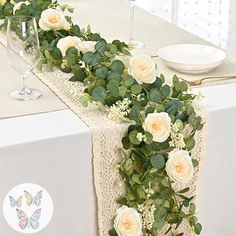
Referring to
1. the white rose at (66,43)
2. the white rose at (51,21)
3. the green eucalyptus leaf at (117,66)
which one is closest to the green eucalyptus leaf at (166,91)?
the green eucalyptus leaf at (117,66)

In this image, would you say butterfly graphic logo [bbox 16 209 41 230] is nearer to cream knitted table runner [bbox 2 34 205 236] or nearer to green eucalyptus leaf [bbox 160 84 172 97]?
cream knitted table runner [bbox 2 34 205 236]

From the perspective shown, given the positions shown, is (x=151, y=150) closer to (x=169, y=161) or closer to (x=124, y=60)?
(x=169, y=161)

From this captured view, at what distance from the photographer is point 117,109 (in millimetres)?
1484

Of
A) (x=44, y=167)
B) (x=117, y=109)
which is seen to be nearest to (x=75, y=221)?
(x=44, y=167)

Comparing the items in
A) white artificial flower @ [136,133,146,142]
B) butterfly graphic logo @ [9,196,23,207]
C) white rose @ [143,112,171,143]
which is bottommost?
butterfly graphic logo @ [9,196,23,207]

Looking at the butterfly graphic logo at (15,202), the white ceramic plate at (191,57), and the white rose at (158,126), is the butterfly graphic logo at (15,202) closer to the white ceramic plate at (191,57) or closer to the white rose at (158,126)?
the white rose at (158,126)

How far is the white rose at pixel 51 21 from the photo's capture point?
187 cm

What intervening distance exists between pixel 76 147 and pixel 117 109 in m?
0.13

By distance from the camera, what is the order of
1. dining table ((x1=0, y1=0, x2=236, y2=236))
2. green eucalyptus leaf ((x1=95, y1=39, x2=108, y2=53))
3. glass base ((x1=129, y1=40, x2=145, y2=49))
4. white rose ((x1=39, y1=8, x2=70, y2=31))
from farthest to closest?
glass base ((x1=129, y1=40, x2=145, y2=49)) < white rose ((x1=39, y1=8, x2=70, y2=31)) < green eucalyptus leaf ((x1=95, y1=39, x2=108, y2=53)) < dining table ((x1=0, y1=0, x2=236, y2=236))

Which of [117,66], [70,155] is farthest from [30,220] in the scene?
[117,66]

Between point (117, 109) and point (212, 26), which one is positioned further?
point (212, 26)

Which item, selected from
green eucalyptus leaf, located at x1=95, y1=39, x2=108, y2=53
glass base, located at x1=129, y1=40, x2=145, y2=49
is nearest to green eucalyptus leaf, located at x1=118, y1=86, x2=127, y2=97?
green eucalyptus leaf, located at x1=95, y1=39, x2=108, y2=53

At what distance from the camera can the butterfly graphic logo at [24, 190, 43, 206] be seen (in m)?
1.45

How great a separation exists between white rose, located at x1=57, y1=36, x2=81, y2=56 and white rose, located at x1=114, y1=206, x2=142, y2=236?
1.63 feet
